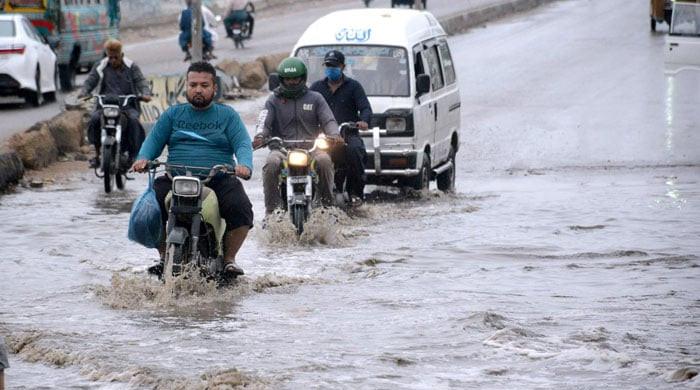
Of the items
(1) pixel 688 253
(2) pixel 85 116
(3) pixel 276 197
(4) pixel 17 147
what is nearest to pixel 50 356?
(3) pixel 276 197

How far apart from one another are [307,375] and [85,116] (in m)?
16.0

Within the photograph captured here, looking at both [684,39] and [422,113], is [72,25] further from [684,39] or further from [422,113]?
[422,113]

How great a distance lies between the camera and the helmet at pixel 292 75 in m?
13.6

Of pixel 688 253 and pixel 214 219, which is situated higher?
pixel 214 219

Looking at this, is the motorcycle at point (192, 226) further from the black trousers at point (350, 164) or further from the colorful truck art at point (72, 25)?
the colorful truck art at point (72, 25)

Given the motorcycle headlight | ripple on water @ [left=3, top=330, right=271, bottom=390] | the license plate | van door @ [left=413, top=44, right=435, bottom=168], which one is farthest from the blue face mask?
ripple on water @ [left=3, top=330, right=271, bottom=390]

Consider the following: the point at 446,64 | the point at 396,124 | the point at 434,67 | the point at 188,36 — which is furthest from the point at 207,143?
the point at 188,36

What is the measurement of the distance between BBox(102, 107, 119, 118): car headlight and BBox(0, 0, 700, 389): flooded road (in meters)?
0.92

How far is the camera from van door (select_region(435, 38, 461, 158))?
59.0ft

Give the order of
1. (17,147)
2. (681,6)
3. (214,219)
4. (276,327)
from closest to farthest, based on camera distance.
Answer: (276,327) → (214,219) → (17,147) → (681,6)

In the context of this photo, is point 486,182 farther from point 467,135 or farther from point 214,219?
point 214,219

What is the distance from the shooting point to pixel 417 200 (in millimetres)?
17172

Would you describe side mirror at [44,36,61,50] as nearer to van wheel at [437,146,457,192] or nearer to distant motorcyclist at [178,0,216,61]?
distant motorcyclist at [178,0,216,61]

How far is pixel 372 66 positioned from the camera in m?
16.9
